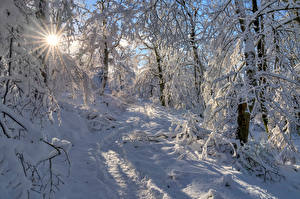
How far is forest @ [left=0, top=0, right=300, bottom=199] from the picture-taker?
7.20ft

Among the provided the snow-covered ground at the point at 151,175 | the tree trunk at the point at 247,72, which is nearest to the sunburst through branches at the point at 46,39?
the snow-covered ground at the point at 151,175

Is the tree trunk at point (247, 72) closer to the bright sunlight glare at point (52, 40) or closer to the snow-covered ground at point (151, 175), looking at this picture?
the snow-covered ground at point (151, 175)

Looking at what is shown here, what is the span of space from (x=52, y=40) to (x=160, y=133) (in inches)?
171

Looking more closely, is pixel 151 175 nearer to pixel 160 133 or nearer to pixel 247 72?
pixel 160 133

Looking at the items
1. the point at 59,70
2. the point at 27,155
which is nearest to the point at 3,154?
the point at 27,155

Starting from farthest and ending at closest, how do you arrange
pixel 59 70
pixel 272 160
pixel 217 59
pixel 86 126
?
pixel 86 126
pixel 217 59
pixel 272 160
pixel 59 70

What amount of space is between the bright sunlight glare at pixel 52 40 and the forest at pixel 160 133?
0.03m

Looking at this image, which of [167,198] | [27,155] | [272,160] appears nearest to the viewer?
[27,155]

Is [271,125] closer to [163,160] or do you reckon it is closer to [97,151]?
[163,160]

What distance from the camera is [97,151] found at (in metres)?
5.31

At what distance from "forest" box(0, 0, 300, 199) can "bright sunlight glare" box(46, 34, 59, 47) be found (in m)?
0.03

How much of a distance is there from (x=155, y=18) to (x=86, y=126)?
18.7 feet

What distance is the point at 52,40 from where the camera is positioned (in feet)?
9.17

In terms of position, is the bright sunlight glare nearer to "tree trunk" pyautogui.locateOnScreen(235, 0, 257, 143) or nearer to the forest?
the forest
